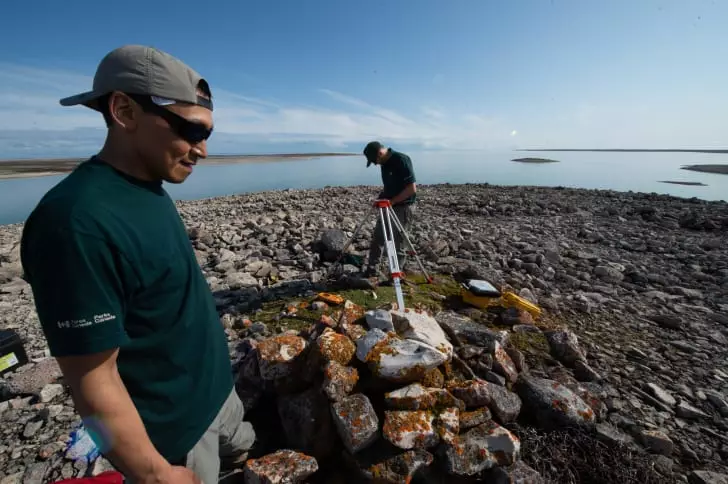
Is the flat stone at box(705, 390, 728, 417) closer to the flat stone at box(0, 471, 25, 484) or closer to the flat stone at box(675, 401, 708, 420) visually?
the flat stone at box(675, 401, 708, 420)

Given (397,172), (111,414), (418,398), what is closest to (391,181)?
(397,172)

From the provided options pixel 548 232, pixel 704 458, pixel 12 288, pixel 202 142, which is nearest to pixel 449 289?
pixel 704 458

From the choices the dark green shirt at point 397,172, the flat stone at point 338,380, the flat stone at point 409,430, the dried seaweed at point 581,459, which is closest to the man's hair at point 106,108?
the flat stone at point 338,380

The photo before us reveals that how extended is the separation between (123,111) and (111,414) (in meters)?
1.31

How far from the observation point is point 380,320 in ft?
12.6

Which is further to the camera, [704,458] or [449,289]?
Result: [449,289]

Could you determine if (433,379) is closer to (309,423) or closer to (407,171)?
(309,423)

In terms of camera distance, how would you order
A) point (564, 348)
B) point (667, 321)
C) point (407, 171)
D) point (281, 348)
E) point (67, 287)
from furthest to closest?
point (407, 171), point (667, 321), point (564, 348), point (281, 348), point (67, 287)

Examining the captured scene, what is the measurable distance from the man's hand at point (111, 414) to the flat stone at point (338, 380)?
5.50ft

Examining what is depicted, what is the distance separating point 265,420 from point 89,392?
2.48 metres

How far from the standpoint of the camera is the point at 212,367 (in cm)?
208

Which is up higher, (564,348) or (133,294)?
(133,294)

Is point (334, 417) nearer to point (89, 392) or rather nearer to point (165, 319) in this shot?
point (165, 319)

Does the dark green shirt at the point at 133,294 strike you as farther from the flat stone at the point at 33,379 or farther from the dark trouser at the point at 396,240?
the dark trouser at the point at 396,240
